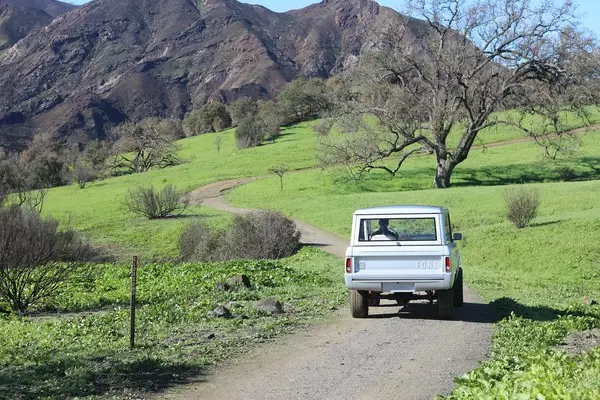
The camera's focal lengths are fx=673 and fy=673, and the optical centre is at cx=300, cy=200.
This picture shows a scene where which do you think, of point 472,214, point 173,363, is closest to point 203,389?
point 173,363

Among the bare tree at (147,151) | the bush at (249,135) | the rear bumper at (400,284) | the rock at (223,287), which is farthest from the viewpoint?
the bush at (249,135)

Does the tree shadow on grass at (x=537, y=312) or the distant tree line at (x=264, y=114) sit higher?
the distant tree line at (x=264, y=114)

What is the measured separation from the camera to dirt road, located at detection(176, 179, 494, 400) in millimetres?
7822

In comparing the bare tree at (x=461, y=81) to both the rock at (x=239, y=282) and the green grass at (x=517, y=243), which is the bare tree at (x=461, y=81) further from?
the rock at (x=239, y=282)

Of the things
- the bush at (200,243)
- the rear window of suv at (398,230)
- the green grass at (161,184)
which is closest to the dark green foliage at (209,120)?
the green grass at (161,184)

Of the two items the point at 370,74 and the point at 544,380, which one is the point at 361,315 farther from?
the point at 370,74

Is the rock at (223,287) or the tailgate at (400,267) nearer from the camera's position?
the tailgate at (400,267)

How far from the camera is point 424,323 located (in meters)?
12.2

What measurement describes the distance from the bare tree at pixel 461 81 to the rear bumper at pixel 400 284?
34.6m

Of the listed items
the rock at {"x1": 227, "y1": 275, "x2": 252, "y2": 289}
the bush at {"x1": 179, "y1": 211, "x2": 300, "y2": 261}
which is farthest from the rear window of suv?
the bush at {"x1": 179, "y1": 211, "x2": 300, "y2": 261}

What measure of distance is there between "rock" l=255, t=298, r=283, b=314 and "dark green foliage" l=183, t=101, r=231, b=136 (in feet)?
357

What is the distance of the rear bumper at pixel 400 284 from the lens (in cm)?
1201

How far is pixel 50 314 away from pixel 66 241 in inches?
615

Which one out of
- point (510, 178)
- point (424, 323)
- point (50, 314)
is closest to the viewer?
point (424, 323)
